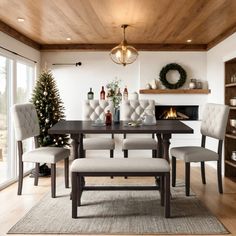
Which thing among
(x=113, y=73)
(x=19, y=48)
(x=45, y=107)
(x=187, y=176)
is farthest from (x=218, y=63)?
(x=19, y=48)

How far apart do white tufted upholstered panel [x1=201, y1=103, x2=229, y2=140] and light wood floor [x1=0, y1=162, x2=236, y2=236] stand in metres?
0.74

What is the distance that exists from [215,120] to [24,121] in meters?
2.49

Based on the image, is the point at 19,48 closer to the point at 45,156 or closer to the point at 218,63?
the point at 45,156

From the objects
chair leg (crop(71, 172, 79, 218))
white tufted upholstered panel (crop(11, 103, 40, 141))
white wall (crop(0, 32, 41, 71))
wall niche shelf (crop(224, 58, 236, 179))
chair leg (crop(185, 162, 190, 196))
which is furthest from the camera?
wall niche shelf (crop(224, 58, 236, 179))

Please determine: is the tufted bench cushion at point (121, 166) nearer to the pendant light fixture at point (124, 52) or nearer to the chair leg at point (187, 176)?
the chair leg at point (187, 176)

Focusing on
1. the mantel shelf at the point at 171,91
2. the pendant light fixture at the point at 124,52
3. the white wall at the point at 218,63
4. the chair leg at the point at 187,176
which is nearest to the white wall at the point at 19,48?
the pendant light fixture at the point at 124,52

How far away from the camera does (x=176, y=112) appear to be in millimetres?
6992

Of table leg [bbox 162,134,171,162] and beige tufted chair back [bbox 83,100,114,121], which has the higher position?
beige tufted chair back [bbox 83,100,114,121]

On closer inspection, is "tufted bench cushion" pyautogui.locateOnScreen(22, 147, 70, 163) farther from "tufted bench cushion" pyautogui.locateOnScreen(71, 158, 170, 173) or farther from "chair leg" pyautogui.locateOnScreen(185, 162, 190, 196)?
"chair leg" pyautogui.locateOnScreen(185, 162, 190, 196)

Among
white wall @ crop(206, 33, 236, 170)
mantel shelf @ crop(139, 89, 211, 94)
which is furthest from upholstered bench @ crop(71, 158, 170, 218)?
mantel shelf @ crop(139, 89, 211, 94)

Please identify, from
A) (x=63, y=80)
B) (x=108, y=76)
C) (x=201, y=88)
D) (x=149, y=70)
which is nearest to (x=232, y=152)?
(x=201, y=88)

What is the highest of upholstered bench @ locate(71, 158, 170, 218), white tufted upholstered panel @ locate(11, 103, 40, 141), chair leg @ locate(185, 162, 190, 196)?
white tufted upholstered panel @ locate(11, 103, 40, 141)

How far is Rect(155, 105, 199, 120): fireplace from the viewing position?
22.8ft

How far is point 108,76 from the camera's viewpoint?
22.9 feet
